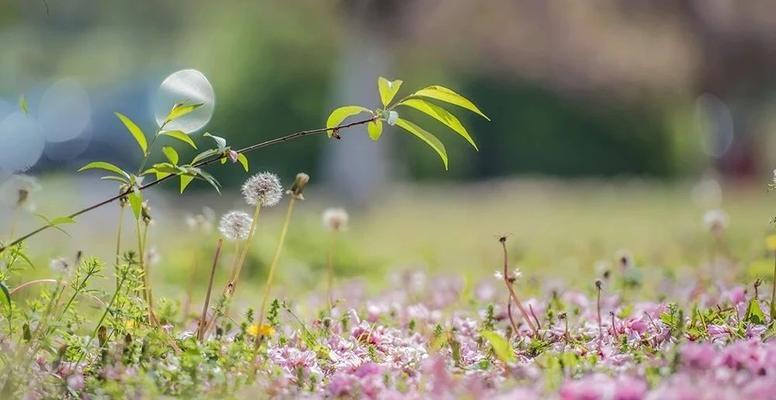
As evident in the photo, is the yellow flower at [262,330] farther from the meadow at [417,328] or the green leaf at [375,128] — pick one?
the green leaf at [375,128]

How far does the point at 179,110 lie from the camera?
2510mm

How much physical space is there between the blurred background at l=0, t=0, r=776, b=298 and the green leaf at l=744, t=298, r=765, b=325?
123 inches

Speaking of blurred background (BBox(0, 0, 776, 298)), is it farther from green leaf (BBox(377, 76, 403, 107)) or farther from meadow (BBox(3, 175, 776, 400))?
green leaf (BBox(377, 76, 403, 107))

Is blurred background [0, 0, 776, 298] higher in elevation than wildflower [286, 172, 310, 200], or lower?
higher

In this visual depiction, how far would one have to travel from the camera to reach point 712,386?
196 centimetres

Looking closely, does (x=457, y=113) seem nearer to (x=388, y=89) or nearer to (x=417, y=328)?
(x=417, y=328)

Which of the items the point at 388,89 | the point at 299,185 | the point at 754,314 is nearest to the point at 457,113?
the point at 754,314

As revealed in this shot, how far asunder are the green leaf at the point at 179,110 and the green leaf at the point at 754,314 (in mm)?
1560

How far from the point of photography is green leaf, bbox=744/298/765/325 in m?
2.82

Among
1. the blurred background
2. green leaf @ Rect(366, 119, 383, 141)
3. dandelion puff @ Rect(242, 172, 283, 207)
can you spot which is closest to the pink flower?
green leaf @ Rect(366, 119, 383, 141)

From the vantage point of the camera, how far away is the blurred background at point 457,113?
1099 cm

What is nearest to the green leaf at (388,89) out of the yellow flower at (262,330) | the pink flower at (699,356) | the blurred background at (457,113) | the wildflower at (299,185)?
the wildflower at (299,185)

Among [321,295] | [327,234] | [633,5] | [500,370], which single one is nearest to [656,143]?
[633,5]

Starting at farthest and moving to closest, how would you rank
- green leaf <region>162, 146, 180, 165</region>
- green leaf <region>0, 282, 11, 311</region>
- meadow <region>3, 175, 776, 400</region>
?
1. green leaf <region>162, 146, 180, 165</region>
2. green leaf <region>0, 282, 11, 311</region>
3. meadow <region>3, 175, 776, 400</region>
